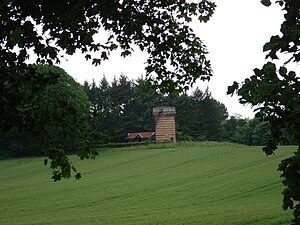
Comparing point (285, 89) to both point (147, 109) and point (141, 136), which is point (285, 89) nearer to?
point (141, 136)

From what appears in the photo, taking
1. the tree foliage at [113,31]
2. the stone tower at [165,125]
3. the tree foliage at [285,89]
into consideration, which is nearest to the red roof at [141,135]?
the stone tower at [165,125]

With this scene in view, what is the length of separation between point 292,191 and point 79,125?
2990 millimetres

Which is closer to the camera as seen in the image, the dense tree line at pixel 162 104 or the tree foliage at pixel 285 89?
the tree foliage at pixel 285 89

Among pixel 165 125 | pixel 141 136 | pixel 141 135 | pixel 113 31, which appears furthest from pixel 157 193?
pixel 141 135

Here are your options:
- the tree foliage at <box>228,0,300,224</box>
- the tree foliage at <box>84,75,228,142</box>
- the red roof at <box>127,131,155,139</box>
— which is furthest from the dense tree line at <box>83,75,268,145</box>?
the tree foliage at <box>228,0,300,224</box>

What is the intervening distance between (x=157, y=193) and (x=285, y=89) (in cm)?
1974

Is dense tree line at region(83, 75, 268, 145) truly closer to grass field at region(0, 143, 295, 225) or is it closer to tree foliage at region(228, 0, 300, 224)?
grass field at region(0, 143, 295, 225)

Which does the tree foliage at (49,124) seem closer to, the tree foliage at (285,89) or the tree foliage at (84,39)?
the tree foliage at (84,39)

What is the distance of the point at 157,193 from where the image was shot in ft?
70.7

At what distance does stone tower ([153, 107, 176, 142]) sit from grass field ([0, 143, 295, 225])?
23601 millimetres

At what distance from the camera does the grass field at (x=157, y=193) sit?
44.1 ft

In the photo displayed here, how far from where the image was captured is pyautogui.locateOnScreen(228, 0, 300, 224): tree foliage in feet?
7.62

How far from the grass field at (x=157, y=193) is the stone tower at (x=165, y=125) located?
2360 cm

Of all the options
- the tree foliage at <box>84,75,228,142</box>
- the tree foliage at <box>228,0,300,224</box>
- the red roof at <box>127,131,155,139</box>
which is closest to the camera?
the tree foliage at <box>228,0,300,224</box>
